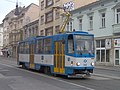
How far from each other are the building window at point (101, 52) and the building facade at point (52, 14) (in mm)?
12343

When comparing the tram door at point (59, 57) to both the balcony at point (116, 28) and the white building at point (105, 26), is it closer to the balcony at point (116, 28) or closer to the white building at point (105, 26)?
the balcony at point (116, 28)

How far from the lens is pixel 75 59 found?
19.8m

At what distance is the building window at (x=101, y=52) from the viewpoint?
4018 cm

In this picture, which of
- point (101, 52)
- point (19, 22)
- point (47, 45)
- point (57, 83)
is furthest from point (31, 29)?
point (57, 83)

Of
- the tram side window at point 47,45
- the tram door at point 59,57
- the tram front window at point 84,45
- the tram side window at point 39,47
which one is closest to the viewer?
the tram front window at point 84,45

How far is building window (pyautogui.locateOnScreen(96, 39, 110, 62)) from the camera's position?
4018cm

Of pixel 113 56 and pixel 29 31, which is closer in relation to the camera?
pixel 113 56

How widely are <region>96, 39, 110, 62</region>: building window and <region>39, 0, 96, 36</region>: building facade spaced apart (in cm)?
1234

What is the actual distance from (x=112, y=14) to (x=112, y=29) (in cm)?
181

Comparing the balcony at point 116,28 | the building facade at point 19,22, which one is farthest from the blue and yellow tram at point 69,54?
the building facade at point 19,22

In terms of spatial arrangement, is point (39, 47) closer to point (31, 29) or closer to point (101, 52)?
→ point (101, 52)

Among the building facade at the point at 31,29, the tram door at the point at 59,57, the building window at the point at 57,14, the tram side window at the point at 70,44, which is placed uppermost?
the building window at the point at 57,14

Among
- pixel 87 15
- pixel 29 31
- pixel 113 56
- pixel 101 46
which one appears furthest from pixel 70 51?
pixel 29 31

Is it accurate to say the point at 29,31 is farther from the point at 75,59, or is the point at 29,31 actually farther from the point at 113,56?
the point at 75,59
